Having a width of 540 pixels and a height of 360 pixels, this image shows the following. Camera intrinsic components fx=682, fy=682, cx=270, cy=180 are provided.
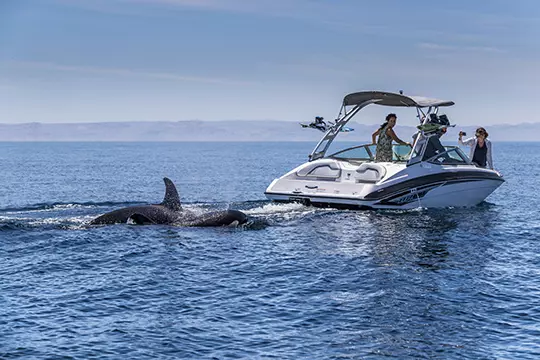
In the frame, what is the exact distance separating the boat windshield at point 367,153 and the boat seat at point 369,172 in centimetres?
244

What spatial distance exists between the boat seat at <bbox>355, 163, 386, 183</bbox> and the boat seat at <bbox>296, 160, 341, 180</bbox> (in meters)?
1.05

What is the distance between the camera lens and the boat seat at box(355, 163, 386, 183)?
87.0ft

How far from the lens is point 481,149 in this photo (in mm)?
30312

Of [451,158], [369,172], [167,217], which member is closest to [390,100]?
[451,158]

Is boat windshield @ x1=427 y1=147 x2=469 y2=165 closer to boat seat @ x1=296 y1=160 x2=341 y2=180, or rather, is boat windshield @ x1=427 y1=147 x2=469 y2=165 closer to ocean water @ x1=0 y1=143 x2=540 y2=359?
ocean water @ x1=0 y1=143 x2=540 y2=359

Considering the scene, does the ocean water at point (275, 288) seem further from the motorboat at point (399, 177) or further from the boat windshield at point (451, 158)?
the boat windshield at point (451, 158)

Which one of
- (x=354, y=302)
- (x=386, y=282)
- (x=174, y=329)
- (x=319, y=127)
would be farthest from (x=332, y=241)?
(x=319, y=127)

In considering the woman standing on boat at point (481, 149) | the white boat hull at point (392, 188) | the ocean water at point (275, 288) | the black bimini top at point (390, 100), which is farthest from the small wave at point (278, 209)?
the woman standing on boat at point (481, 149)

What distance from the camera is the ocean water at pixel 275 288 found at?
37.4 feet

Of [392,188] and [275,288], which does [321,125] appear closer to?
[392,188]

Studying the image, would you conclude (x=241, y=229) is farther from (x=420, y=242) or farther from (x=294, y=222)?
(x=420, y=242)

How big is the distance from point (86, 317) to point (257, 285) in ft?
13.0

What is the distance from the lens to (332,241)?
2016 cm

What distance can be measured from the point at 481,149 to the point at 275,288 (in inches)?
724
